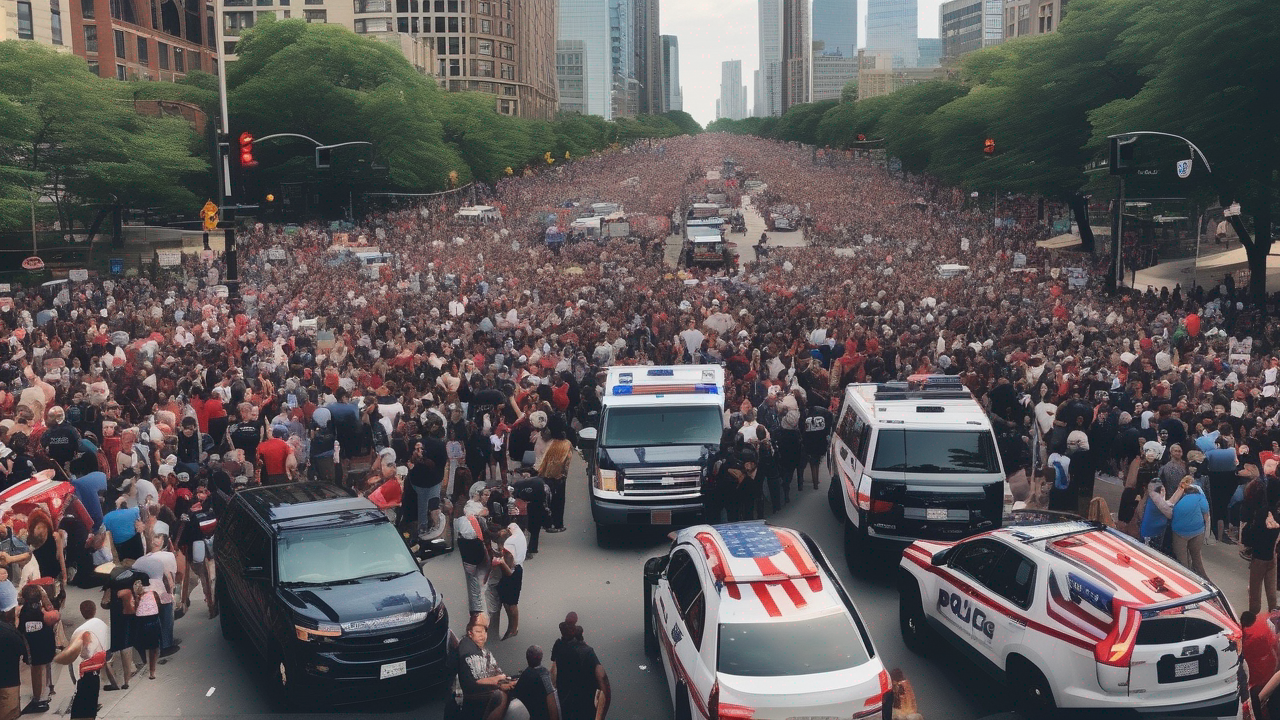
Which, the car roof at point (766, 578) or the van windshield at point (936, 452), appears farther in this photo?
the van windshield at point (936, 452)

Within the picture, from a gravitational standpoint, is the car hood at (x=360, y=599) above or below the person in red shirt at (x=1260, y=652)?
above

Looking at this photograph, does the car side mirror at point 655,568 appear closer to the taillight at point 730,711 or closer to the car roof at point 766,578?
the car roof at point 766,578

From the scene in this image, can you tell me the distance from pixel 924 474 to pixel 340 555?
6.45m

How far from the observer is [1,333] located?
90.7 feet

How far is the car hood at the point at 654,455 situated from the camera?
1536cm

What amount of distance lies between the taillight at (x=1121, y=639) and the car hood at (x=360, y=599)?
565cm

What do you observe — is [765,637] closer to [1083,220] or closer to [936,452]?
[936,452]

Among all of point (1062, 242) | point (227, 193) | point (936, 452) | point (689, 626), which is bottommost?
point (689, 626)

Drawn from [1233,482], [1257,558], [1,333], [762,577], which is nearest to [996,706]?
[762,577]

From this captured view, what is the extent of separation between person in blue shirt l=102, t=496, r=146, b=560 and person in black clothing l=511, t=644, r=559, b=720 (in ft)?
19.8

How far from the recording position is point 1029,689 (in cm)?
972

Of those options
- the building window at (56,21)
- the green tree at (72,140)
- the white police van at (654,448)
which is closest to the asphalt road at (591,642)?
the white police van at (654,448)

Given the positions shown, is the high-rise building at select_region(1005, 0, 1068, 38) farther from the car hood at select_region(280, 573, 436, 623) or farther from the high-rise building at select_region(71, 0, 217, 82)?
the car hood at select_region(280, 573, 436, 623)

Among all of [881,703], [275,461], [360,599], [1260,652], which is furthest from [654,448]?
[1260,652]
